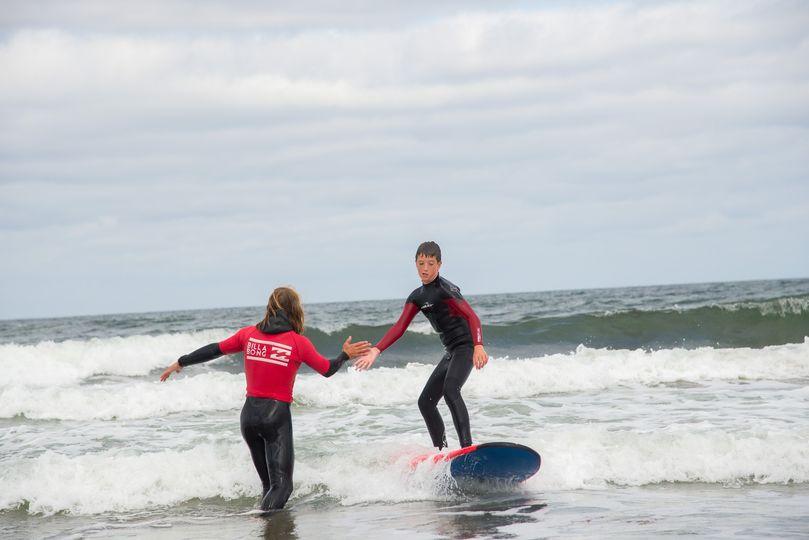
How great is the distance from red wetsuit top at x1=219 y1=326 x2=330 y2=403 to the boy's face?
1.44 metres

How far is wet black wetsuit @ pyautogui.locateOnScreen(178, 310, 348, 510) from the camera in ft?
23.7

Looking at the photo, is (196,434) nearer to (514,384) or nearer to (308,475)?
(308,475)

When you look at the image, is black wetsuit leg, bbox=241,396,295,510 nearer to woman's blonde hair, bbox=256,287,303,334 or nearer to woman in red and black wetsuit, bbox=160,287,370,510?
woman in red and black wetsuit, bbox=160,287,370,510

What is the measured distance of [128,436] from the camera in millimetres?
11898

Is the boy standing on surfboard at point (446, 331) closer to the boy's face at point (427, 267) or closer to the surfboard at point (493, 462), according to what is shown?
the boy's face at point (427, 267)

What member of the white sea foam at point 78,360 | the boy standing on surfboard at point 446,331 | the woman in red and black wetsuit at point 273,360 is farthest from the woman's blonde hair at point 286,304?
the white sea foam at point 78,360

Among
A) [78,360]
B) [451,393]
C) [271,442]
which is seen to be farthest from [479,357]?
[78,360]

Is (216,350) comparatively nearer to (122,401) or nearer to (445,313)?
(445,313)

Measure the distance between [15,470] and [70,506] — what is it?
1.02 m

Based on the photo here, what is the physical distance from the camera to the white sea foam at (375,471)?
8.38 meters

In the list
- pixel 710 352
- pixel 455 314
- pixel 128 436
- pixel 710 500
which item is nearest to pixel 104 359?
pixel 128 436

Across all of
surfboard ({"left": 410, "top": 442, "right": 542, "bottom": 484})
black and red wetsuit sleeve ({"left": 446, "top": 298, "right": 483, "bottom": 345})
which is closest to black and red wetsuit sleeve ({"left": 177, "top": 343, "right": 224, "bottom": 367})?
black and red wetsuit sleeve ({"left": 446, "top": 298, "right": 483, "bottom": 345})

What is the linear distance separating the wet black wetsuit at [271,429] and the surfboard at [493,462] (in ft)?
4.96

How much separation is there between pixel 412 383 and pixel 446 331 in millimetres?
6962
